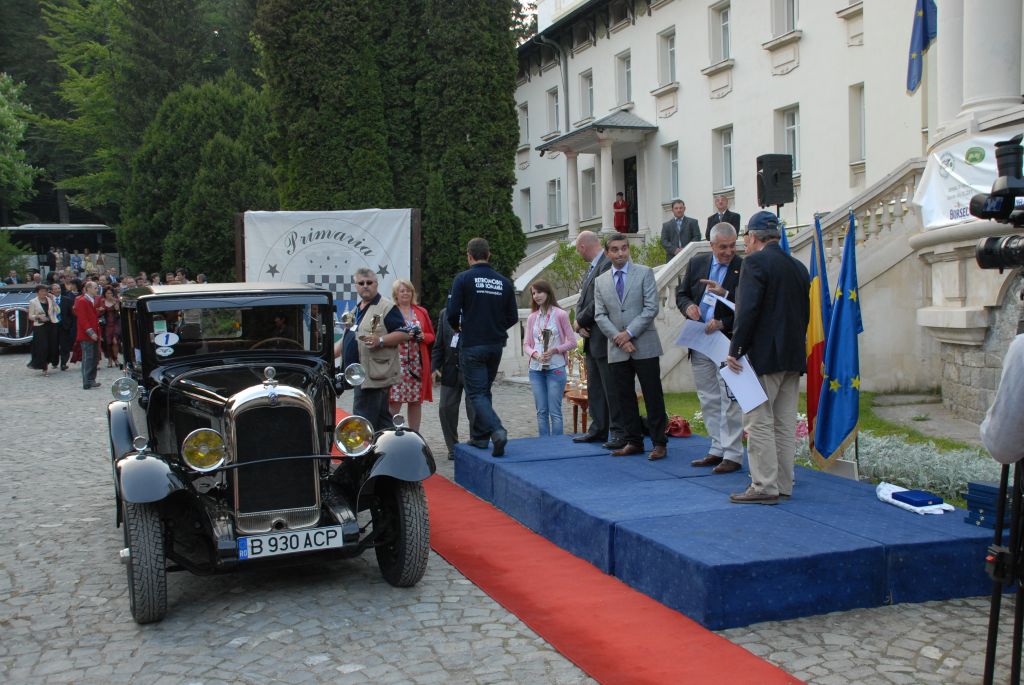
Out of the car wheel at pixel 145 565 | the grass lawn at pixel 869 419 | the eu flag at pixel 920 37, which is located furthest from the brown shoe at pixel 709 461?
the eu flag at pixel 920 37

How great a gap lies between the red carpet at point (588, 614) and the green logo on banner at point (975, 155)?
730cm

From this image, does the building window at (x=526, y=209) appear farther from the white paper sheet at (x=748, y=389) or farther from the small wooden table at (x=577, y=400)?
the white paper sheet at (x=748, y=389)

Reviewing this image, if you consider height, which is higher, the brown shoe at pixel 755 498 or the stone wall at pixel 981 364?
the stone wall at pixel 981 364

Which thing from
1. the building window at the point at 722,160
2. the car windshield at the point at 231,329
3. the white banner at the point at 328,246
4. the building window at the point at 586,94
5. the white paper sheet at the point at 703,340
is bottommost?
the white paper sheet at the point at 703,340

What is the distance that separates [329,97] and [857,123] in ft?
35.0

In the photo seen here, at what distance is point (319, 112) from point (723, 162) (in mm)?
11116

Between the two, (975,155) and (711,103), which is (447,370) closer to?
(975,155)

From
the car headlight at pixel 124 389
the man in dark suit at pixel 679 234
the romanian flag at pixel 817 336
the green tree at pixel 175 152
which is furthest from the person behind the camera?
the green tree at pixel 175 152

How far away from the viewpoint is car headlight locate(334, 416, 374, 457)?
20.5 feet

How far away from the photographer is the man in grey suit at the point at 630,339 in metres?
8.20

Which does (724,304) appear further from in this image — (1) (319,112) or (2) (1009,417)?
(1) (319,112)

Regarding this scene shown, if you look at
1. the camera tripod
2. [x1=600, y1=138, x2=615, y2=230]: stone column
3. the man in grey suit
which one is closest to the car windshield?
the man in grey suit

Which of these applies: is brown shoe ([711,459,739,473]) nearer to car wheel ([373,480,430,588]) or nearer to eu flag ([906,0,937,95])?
car wheel ([373,480,430,588])

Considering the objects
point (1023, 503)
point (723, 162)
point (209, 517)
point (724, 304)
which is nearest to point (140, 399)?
point (209, 517)
